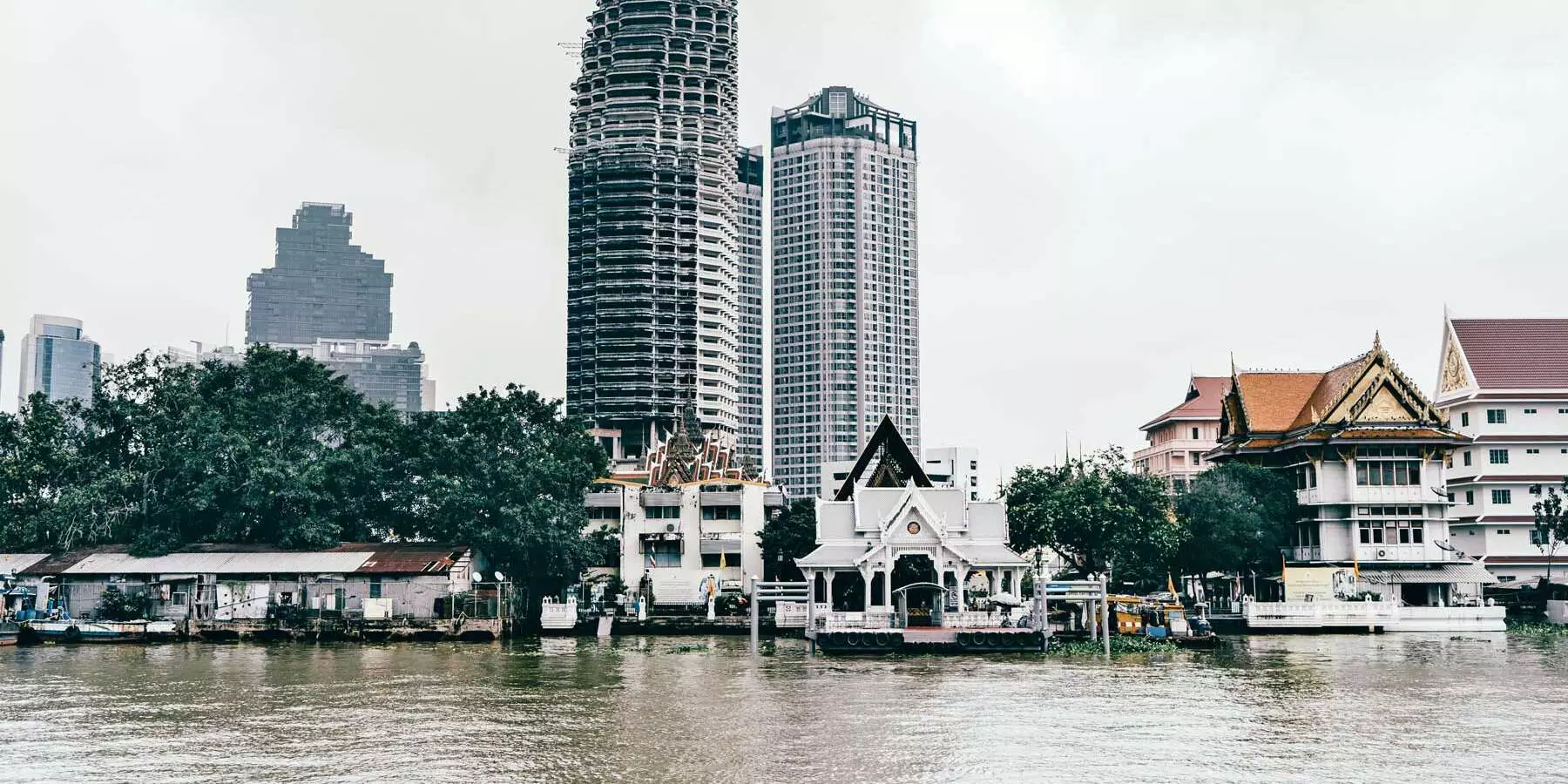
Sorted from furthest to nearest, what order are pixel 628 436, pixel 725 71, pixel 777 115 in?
pixel 777 115 < pixel 725 71 < pixel 628 436

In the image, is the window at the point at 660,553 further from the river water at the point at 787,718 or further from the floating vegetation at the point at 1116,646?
the floating vegetation at the point at 1116,646

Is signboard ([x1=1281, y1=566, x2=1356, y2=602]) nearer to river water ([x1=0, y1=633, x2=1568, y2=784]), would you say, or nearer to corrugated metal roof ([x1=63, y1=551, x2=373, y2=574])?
river water ([x1=0, y1=633, x2=1568, y2=784])

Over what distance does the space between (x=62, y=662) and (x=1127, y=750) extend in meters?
37.3

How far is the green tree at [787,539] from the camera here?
75562 mm

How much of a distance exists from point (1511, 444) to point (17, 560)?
76198 mm

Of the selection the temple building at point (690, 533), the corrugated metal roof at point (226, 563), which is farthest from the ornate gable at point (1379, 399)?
the corrugated metal roof at point (226, 563)

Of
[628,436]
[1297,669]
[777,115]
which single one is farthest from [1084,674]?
[777,115]

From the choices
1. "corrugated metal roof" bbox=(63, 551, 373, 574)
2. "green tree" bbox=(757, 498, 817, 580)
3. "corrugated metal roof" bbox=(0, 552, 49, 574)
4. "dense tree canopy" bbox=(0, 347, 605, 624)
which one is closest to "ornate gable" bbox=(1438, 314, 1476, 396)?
"green tree" bbox=(757, 498, 817, 580)

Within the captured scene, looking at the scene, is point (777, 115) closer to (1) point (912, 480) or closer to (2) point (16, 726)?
(1) point (912, 480)

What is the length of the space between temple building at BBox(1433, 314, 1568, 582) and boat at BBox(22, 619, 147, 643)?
66.6 m

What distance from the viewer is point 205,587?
212 feet

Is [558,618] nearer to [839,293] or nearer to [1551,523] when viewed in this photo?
[1551,523]

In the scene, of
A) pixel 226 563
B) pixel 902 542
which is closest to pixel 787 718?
pixel 902 542

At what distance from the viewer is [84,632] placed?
2376 inches
